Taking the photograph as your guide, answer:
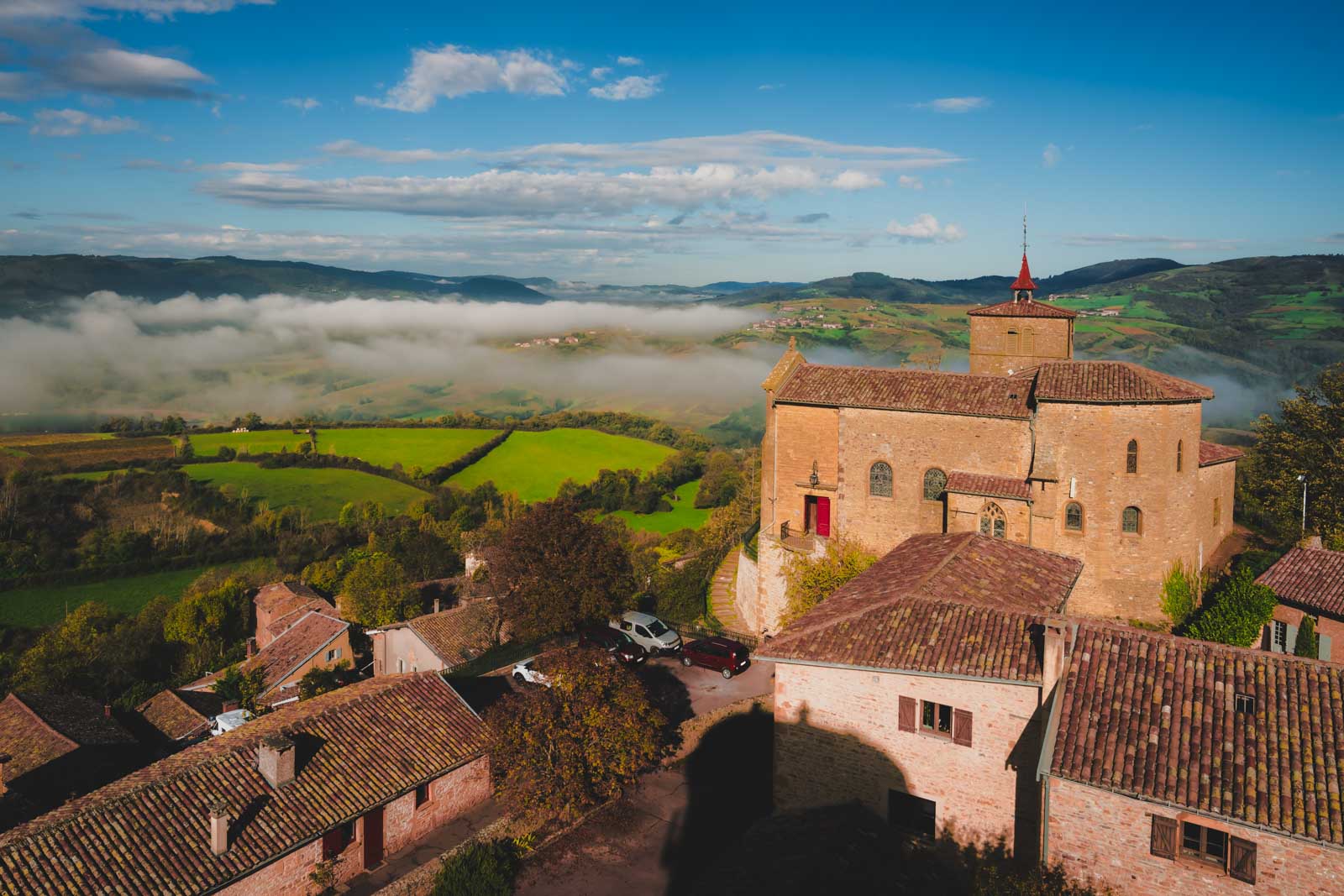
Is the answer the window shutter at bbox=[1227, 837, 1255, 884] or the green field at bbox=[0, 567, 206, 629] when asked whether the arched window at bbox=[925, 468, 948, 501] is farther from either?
the green field at bbox=[0, 567, 206, 629]

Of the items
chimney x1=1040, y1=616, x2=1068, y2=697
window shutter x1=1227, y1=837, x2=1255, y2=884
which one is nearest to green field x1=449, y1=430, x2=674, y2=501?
chimney x1=1040, y1=616, x2=1068, y2=697

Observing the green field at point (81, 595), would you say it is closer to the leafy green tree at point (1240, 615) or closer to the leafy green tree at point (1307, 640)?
the leafy green tree at point (1240, 615)

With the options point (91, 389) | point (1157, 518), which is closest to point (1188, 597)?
point (1157, 518)

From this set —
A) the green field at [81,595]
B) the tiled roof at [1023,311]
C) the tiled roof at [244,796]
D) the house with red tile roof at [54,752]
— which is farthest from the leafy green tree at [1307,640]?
the green field at [81,595]

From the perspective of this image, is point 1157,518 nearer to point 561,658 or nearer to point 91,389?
point 561,658

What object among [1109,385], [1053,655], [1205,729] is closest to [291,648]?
[1109,385]
